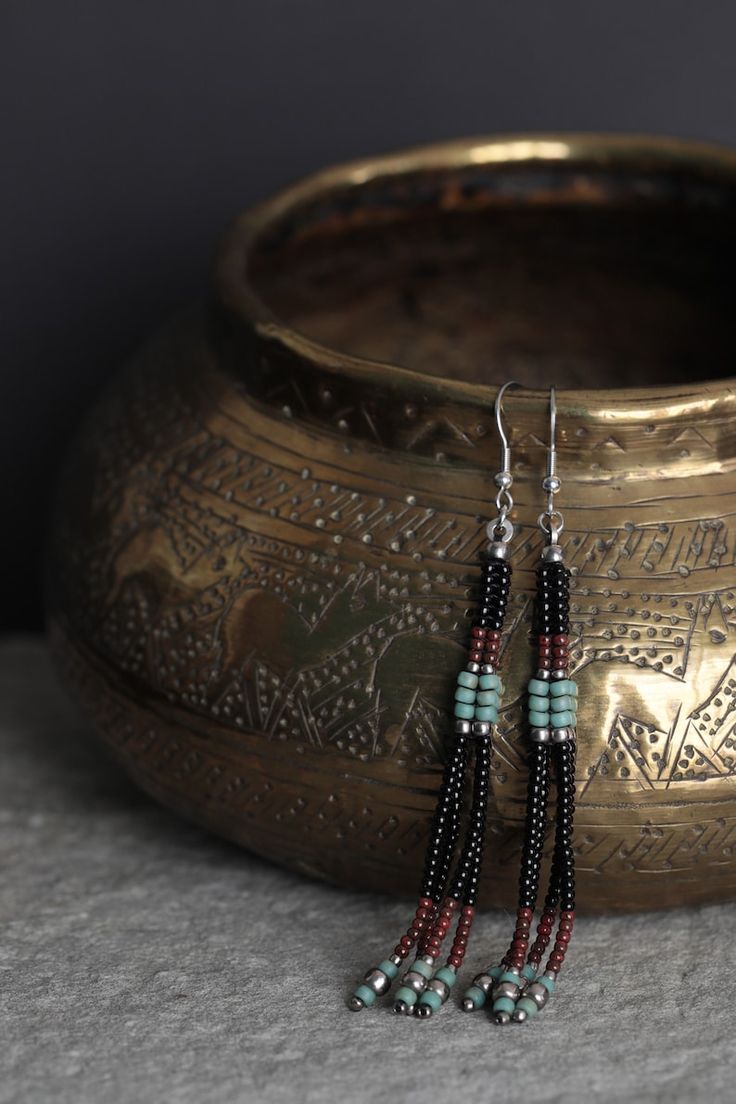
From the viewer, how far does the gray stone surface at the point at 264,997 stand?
3.64ft

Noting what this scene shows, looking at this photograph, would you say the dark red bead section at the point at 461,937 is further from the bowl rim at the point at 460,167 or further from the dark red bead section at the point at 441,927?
the bowl rim at the point at 460,167

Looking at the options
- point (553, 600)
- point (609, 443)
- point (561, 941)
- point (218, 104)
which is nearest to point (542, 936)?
point (561, 941)

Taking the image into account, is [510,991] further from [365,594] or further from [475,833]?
[365,594]

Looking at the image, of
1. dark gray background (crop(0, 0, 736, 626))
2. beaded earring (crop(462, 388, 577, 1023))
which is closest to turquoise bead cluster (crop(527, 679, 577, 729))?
beaded earring (crop(462, 388, 577, 1023))

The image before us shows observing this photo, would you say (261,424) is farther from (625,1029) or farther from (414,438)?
(625,1029)

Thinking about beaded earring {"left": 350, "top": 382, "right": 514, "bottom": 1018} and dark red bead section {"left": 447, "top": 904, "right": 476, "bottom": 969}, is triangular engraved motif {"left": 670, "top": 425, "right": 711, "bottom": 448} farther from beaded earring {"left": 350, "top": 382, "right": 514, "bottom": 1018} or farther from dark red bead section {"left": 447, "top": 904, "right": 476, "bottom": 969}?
dark red bead section {"left": 447, "top": 904, "right": 476, "bottom": 969}

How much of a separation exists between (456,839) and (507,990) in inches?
4.3

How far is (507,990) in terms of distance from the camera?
113 centimetres

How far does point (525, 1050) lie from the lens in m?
1.13

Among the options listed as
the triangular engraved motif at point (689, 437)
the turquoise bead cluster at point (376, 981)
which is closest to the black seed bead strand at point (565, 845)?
the turquoise bead cluster at point (376, 981)

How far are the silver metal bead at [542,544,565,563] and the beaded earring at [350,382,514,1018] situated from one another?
3 cm

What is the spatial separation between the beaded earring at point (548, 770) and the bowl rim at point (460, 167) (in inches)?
2.3

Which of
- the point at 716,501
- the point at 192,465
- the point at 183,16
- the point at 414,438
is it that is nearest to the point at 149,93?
the point at 183,16

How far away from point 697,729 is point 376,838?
240 millimetres
